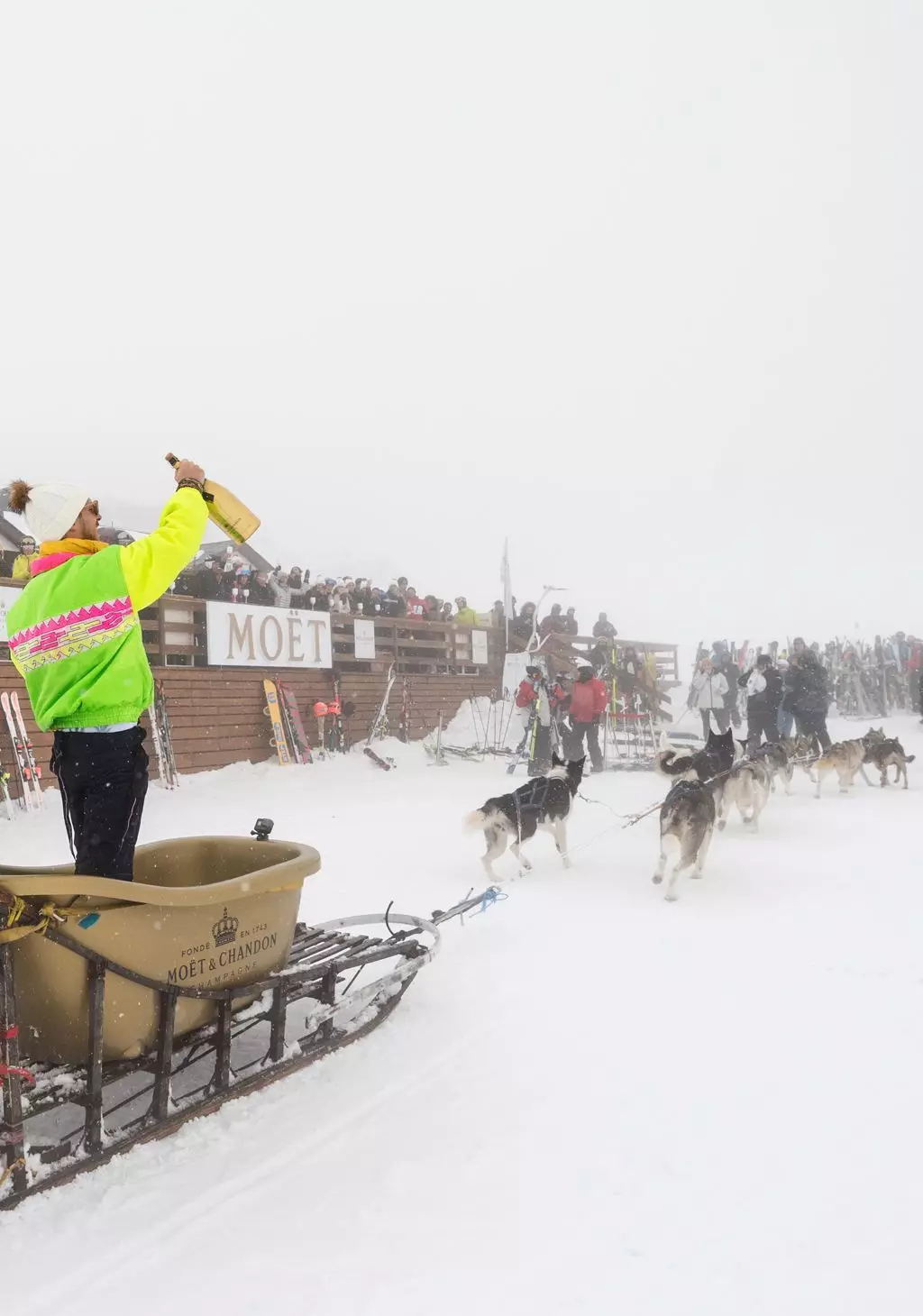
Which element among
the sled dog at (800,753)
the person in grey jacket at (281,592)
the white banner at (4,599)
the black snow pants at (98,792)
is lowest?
the sled dog at (800,753)

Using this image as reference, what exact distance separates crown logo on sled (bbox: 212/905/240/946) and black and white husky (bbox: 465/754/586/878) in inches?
136

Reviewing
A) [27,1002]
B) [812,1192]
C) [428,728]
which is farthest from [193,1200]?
[428,728]

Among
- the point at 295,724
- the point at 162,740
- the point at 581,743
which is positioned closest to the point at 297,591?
the point at 295,724

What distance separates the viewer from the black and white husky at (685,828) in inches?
230

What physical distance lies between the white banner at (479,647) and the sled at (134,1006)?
46.5ft

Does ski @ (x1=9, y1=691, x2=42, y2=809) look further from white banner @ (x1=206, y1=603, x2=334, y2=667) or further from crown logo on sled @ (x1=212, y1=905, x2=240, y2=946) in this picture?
crown logo on sled @ (x1=212, y1=905, x2=240, y2=946)

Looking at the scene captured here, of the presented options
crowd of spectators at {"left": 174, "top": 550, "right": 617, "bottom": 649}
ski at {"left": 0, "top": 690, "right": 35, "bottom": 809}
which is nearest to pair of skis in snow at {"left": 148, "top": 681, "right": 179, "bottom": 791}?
ski at {"left": 0, "top": 690, "right": 35, "bottom": 809}

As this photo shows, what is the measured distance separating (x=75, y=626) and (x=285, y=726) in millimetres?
10065

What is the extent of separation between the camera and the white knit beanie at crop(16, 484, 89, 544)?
8.71 ft

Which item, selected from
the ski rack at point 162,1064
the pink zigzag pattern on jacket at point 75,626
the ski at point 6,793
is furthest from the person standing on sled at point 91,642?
the ski at point 6,793

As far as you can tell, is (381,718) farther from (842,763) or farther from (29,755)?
(842,763)

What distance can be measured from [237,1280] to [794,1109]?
187 cm

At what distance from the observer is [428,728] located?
15.8m

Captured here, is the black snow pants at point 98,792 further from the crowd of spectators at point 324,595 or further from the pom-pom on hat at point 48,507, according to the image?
the crowd of spectators at point 324,595
